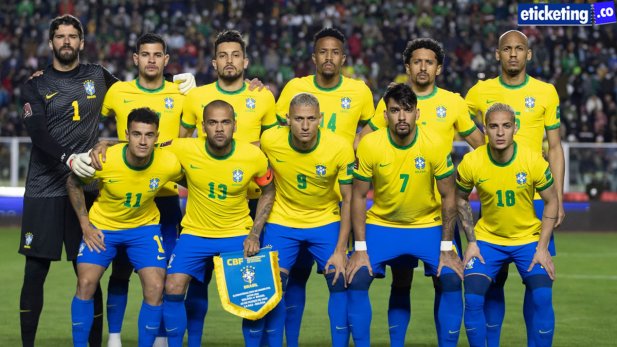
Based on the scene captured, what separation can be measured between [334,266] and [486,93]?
1.81 m

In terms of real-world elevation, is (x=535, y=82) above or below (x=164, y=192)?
above

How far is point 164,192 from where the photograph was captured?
27.3ft

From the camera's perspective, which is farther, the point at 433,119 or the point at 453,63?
the point at 453,63

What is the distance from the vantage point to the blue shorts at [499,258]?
7680 millimetres

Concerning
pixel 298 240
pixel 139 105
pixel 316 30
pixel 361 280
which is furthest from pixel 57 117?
pixel 316 30

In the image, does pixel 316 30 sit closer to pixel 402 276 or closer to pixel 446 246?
pixel 402 276

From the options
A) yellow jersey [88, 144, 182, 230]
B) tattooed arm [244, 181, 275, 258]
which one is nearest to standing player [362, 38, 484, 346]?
tattooed arm [244, 181, 275, 258]

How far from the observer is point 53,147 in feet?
25.8

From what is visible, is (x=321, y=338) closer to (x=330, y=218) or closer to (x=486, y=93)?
(x=330, y=218)

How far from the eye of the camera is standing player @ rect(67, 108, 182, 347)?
769cm

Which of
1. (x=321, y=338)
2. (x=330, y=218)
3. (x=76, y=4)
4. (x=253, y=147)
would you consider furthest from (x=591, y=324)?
(x=76, y=4)

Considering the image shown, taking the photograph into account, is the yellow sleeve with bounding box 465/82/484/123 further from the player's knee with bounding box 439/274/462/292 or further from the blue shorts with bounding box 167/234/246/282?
the blue shorts with bounding box 167/234/246/282

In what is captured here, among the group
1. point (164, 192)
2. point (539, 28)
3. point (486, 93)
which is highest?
point (539, 28)

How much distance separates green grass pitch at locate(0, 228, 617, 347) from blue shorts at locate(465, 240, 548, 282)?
1.49 metres
